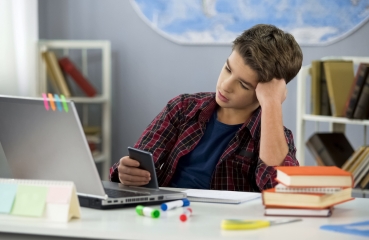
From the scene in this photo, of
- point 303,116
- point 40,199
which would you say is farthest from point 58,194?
point 303,116

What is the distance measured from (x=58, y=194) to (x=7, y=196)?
5.2 inches

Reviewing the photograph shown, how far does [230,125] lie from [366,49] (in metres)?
1.79

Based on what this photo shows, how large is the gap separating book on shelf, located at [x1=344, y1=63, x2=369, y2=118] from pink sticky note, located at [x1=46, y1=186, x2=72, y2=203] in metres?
1.94

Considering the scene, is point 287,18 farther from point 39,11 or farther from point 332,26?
point 39,11

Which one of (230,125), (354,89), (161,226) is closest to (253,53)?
(230,125)

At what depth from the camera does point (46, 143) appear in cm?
133

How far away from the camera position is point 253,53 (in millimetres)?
1692

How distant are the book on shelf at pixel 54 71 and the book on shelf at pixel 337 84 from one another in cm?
156

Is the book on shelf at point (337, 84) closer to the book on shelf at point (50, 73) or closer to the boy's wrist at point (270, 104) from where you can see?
the boy's wrist at point (270, 104)

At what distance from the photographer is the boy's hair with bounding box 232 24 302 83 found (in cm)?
169

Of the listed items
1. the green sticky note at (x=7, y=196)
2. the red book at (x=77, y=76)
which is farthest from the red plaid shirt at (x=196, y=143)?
the red book at (x=77, y=76)

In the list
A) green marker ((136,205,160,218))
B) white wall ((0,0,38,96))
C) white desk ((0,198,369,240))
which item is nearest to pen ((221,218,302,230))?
Result: white desk ((0,198,369,240))

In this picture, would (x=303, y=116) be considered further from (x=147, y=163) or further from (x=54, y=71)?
(x=147, y=163)

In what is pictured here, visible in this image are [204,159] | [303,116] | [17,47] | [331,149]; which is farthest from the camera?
[17,47]
